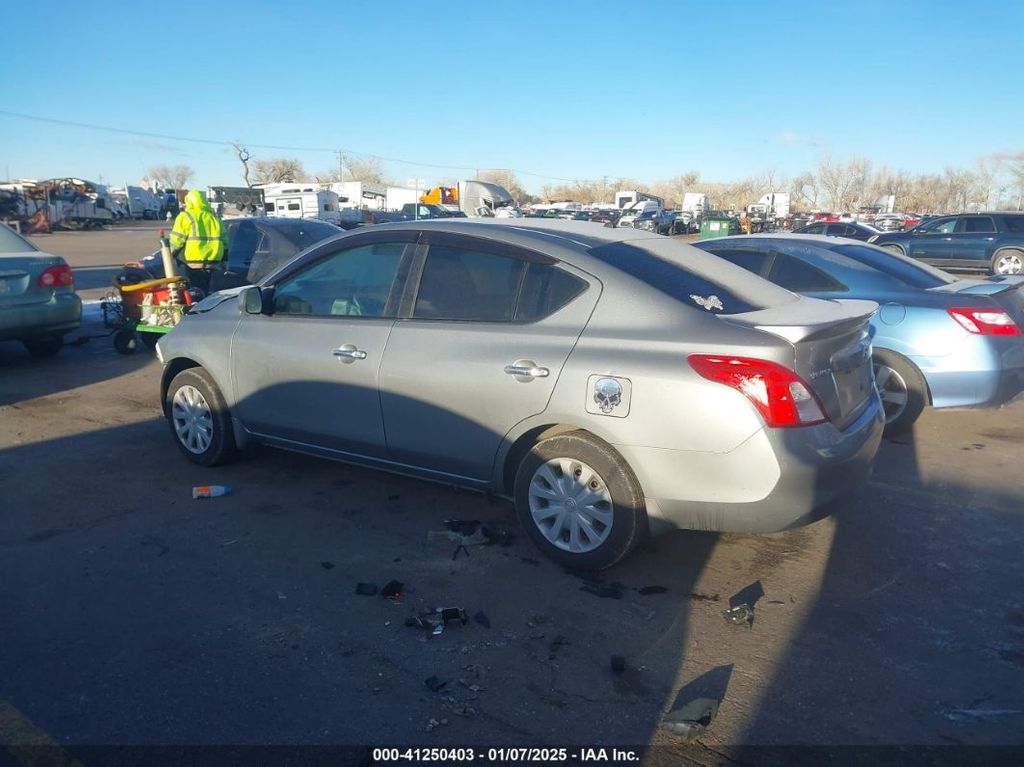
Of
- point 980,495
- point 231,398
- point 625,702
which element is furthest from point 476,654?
point 980,495

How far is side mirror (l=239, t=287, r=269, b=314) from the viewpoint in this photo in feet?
16.9

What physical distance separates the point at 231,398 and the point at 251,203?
41.4 metres

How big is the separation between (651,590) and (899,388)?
11.8 feet

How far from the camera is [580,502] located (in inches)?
158

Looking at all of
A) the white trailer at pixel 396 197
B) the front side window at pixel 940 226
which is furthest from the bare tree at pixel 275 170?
the front side window at pixel 940 226

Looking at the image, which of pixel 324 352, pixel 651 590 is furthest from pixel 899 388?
pixel 324 352

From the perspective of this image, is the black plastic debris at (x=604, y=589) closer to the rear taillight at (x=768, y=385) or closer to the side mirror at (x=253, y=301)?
the rear taillight at (x=768, y=385)

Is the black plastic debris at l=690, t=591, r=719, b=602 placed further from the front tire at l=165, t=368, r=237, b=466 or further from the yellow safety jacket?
the yellow safety jacket

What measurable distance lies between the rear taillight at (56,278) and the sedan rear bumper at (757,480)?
7.48 meters

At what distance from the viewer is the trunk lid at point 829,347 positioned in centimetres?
368

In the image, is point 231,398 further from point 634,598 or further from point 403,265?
point 634,598

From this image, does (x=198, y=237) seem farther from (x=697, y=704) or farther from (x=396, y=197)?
(x=396, y=197)

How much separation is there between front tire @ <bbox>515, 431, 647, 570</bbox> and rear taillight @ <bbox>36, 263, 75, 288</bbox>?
274 inches

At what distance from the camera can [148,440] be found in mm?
6387
